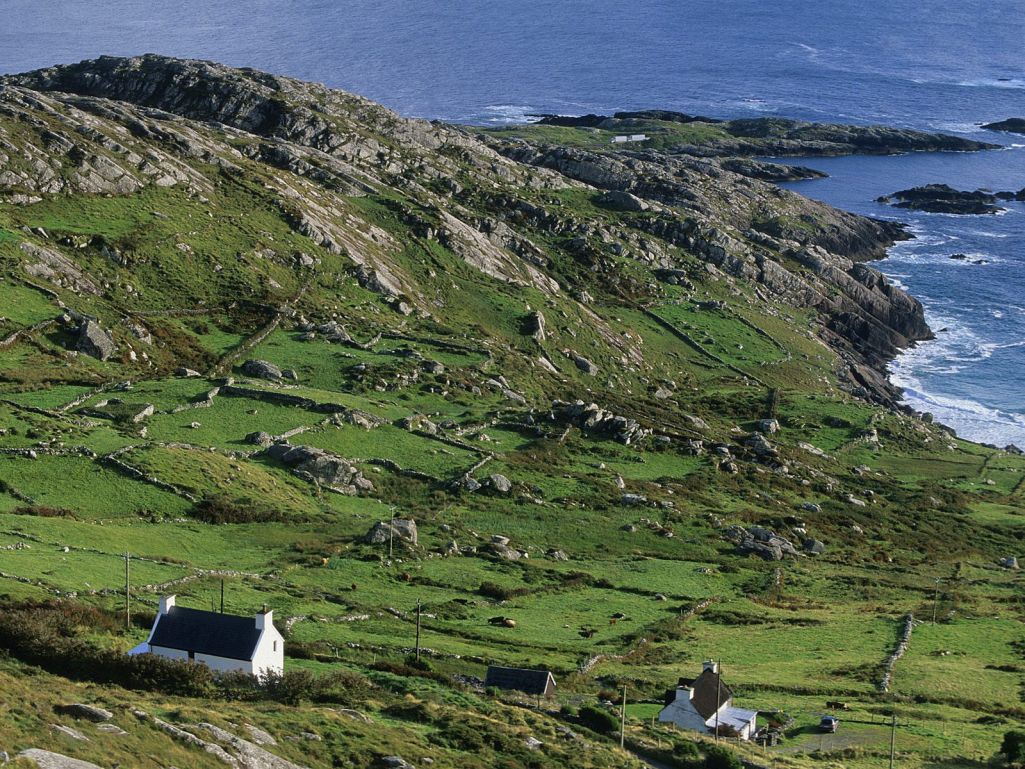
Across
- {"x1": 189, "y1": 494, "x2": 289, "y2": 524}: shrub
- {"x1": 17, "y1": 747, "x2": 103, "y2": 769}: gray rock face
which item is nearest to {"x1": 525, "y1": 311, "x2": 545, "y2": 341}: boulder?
{"x1": 189, "y1": 494, "x2": 289, "y2": 524}: shrub

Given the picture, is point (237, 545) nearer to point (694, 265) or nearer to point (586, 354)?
point (586, 354)

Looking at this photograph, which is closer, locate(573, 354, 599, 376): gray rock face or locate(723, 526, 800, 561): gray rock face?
locate(723, 526, 800, 561): gray rock face

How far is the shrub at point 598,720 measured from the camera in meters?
53.7

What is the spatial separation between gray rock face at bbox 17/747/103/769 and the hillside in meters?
1.02

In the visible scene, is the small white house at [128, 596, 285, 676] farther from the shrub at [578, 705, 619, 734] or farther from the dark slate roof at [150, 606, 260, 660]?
the shrub at [578, 705, 619, 734]

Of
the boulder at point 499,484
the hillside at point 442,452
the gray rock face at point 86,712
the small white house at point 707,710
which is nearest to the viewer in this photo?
the gray rock face at point 86,712

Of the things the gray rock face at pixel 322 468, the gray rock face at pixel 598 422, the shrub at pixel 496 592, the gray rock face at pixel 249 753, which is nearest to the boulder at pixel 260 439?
the gray rock face at pixel 322 468

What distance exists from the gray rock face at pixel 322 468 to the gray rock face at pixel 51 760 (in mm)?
51113

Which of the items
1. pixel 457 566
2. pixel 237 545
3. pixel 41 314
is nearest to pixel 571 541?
pixel 457 566

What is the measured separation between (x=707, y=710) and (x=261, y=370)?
195 ft

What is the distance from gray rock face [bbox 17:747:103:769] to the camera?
3578 centimetres

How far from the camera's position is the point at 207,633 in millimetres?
51969

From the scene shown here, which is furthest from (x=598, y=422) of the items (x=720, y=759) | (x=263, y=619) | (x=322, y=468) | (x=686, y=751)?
(x=263, y=619)

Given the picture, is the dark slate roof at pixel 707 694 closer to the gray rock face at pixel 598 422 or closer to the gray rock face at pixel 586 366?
the gray rock face at pixel 598 422
